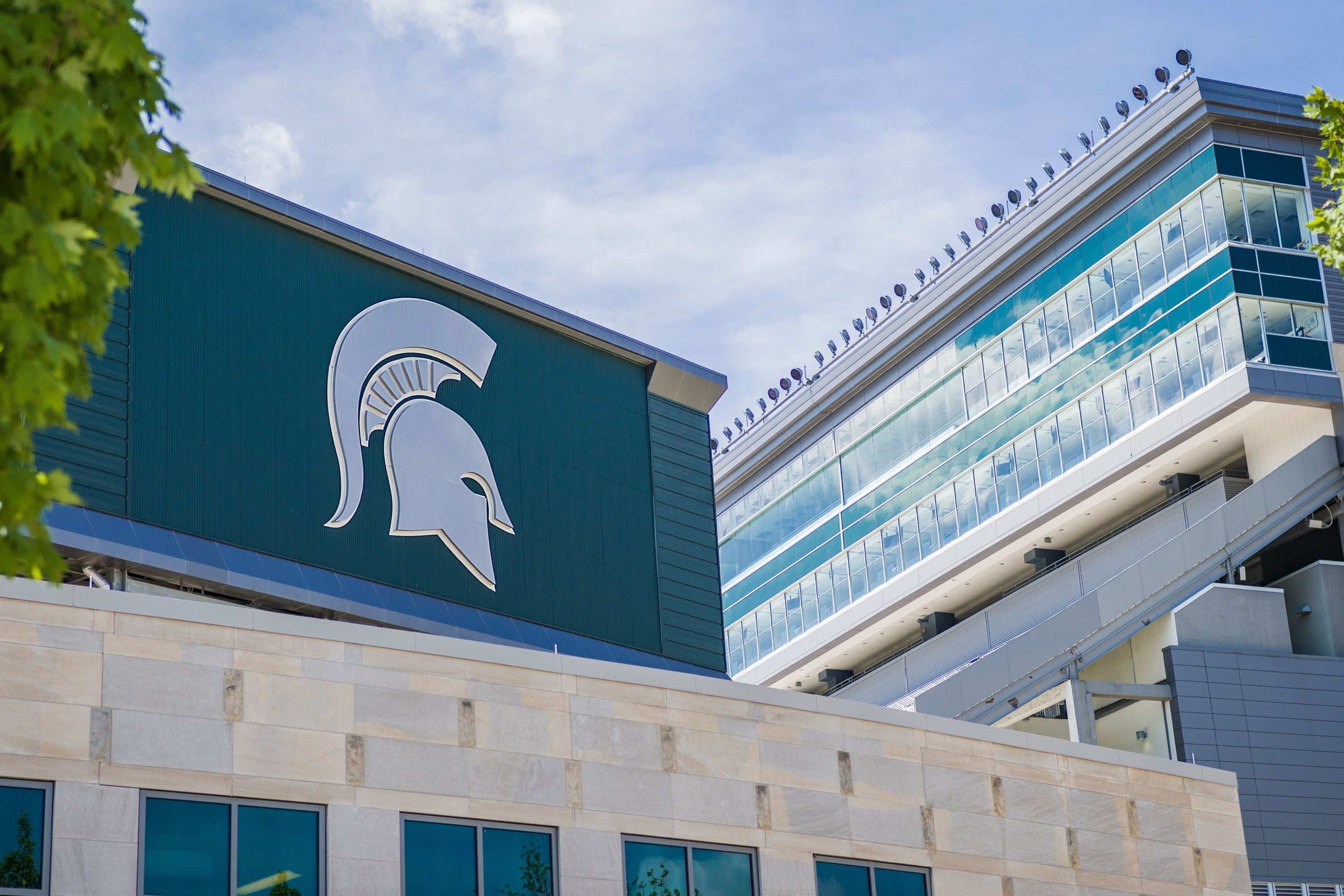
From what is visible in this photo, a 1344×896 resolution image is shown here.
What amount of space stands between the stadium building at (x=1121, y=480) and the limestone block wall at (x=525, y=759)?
17906 mm

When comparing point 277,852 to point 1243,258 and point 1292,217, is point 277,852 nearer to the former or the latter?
point 1243,258

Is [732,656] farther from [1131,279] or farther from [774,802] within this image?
[774,802]

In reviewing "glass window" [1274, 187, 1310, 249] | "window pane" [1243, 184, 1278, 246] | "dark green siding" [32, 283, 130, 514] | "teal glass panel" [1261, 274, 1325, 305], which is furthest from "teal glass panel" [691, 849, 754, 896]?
"glass window" [1274, 187, 1310, 249]

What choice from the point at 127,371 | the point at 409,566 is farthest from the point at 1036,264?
the point at 127,371

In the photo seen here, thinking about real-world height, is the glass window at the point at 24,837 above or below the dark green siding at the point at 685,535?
below

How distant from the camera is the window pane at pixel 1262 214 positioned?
5056 cm

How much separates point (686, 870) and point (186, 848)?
673 centimetres

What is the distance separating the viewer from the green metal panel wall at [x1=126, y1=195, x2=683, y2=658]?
2617cm

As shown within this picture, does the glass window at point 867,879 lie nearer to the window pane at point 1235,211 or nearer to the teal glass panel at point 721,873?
the teal glass panel at point 721,873

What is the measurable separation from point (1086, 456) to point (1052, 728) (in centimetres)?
1246

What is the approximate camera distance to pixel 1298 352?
5050 cm

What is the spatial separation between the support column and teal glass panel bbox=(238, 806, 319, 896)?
28727mm

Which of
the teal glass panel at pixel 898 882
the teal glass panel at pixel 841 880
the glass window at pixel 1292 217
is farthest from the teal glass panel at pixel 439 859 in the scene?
the glass window at pixel 1292 217

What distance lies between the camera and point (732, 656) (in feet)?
241
